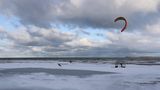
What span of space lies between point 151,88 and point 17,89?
818 cm

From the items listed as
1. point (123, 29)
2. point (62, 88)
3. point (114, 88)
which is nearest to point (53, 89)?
point (62, 88)

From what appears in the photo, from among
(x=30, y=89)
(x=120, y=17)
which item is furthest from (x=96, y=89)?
(x=120, y=17)

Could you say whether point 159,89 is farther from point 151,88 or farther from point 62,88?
point 62,88

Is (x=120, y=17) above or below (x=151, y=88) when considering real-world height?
above

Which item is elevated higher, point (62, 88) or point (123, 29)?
point (123, 29)

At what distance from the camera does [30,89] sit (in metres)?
19.8

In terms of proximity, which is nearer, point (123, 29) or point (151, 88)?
point (151, 88)

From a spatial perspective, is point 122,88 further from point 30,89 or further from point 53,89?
point 30,89

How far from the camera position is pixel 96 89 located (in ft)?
64.7

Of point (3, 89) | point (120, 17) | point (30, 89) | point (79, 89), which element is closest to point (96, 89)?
point (79, 89)

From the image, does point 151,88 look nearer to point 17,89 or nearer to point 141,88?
point 141,88

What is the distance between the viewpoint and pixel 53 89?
2005cm

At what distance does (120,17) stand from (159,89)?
25.1ft

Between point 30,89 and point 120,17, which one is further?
point 120,17
